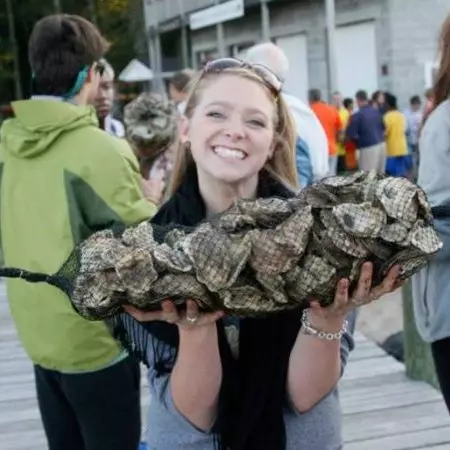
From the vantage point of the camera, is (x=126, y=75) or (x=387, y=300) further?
(x=126, y=75)

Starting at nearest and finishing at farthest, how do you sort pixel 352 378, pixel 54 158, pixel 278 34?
pixel 54 158, pixel 352 378, pixel 278 34

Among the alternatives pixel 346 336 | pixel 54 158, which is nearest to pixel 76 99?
pixel 54 158

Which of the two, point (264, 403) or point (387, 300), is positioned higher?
point (264, 403)

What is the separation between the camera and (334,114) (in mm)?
14227

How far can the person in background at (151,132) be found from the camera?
17.1 feet

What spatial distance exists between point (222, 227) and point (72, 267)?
0.29 meters

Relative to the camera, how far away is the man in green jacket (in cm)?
266

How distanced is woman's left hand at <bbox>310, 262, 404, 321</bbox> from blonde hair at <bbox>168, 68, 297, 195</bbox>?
0.53 meters

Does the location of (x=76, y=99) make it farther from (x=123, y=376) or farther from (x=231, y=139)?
(x=231, y=139)

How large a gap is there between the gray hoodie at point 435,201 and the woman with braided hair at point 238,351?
0.71m

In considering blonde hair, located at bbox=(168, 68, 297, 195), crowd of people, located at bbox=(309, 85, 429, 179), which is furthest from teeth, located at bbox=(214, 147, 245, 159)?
crowd of people, located at bbox=(309, 85, 429, 179)

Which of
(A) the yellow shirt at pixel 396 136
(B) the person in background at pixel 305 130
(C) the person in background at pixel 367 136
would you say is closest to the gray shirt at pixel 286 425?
(B) the person in background at pixel 305 130

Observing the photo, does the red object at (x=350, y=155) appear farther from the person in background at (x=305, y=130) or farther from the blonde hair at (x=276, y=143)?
the blonde hair at (x=276, y=143)

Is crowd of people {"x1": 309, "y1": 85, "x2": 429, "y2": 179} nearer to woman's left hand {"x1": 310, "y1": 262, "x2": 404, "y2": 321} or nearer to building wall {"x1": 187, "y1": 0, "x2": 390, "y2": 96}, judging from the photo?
building wall {"x1": 187, "y1": 0, "x2": 390, "y2": 96}
